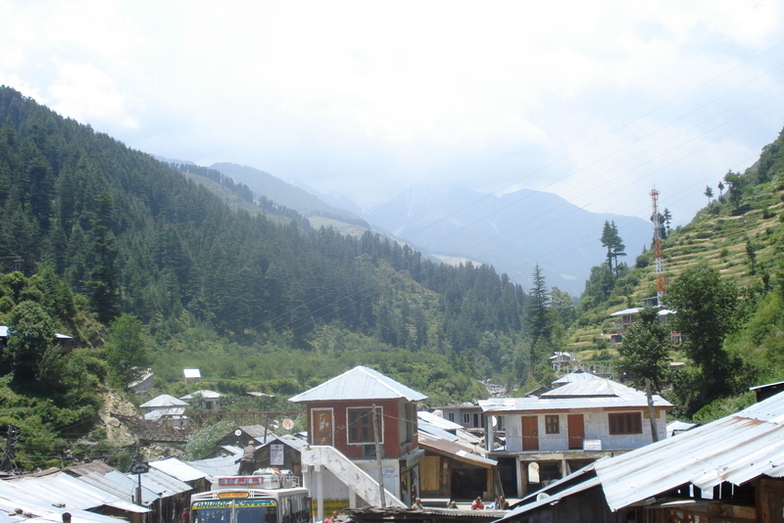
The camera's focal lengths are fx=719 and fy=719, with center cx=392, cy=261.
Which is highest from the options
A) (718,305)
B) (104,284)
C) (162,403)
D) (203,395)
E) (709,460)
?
(104,284)

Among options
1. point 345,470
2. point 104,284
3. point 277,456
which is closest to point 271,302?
point 104,284

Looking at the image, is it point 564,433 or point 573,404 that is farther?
point 564,433

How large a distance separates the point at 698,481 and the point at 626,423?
27656 millimetres

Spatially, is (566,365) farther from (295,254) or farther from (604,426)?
(295,254)

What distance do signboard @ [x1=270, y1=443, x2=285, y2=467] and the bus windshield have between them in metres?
19.3

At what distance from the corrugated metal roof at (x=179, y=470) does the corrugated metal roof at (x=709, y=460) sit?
29504 mm

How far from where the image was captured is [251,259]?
13125 centimetres

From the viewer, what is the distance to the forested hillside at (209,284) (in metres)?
87.2

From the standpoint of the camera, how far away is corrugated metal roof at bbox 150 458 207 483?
3751 centimetres

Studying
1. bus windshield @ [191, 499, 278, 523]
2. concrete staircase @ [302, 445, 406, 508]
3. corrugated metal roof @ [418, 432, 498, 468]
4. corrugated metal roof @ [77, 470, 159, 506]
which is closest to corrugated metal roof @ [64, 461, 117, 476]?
corrugated metal roof @ [77, 470, 159, 506]

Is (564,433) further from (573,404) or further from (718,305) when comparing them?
(718,305)

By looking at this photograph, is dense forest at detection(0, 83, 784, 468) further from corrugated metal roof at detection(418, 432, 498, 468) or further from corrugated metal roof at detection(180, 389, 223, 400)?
corrugated metal roof at detection(418, 432, 498, 468)

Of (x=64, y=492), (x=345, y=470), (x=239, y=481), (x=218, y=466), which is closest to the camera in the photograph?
(x=239, y=481)

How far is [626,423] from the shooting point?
34062 mm
